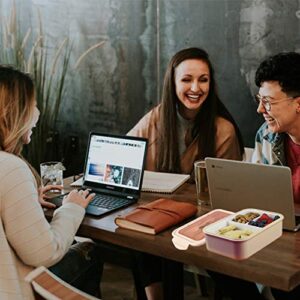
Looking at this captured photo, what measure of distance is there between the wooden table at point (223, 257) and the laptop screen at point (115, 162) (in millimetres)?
272

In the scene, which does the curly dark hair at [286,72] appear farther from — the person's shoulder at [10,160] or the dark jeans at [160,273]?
the person's shoulder at [10,160]

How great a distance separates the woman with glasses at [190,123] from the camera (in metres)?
2.70

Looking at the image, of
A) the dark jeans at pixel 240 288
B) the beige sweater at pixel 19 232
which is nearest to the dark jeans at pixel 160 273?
the dark jeans at pixel 240 288

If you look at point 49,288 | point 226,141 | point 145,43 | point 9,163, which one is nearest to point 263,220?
point 49,288

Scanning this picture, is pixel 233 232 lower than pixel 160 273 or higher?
higher

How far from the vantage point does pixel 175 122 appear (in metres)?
2.77

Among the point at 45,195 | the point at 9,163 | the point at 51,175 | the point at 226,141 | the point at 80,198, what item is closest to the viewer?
the point at 9,163

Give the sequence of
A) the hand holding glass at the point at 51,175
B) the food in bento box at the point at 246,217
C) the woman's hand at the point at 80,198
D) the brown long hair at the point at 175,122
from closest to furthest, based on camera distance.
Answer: the food in bento box at the point at 246,217
the woman's hand at the point at 80,198
the hand holding glass at the point at 51,175
the brown long hair at the point at 175,122

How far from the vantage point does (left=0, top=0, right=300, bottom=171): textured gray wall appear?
116 inches

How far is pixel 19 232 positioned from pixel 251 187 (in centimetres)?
75

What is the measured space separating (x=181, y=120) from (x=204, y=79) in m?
0.23

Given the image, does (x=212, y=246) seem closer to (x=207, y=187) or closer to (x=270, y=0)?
(x=207, y=187)

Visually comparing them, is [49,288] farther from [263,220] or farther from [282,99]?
[282,99]

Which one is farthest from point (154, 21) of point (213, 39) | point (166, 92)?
point (166, 92)
